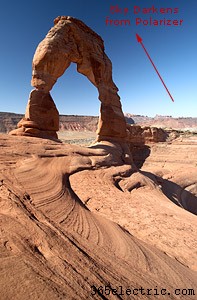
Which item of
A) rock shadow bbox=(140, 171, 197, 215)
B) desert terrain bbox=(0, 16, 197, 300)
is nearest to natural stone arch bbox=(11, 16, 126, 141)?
desert terrain bbox=(0, 16, 197, 300)

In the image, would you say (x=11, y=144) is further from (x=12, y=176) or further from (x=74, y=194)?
(x=74, y=194)

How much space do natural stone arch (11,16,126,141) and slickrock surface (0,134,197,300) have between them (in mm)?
1971

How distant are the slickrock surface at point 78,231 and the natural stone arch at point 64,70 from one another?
1971 millimetres

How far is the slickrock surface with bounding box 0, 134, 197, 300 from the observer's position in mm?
2205

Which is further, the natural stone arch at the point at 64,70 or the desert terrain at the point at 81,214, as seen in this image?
the natural stone arch at the point at 64,70

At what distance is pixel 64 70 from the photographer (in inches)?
377

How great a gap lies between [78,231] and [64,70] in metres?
8.15

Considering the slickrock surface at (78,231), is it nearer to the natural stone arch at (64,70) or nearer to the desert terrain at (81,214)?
the desert terrain at (81,214)

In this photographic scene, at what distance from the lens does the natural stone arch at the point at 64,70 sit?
339 inches

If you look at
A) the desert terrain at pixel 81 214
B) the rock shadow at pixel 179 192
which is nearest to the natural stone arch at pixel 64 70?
the desert terrain at pixel 81 214

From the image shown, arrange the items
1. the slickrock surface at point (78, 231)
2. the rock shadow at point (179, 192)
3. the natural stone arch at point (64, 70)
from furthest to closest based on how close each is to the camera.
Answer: the rock shadow at point (179, 192) → the natural stone arch at point (64, 70) → the slickrock surface at point (78, 231)

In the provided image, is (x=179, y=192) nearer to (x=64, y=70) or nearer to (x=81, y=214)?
(x=81, y=214)

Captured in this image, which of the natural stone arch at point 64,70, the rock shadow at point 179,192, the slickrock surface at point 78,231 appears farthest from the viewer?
the rock shadow at point 179,192

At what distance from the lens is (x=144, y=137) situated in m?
20.9
